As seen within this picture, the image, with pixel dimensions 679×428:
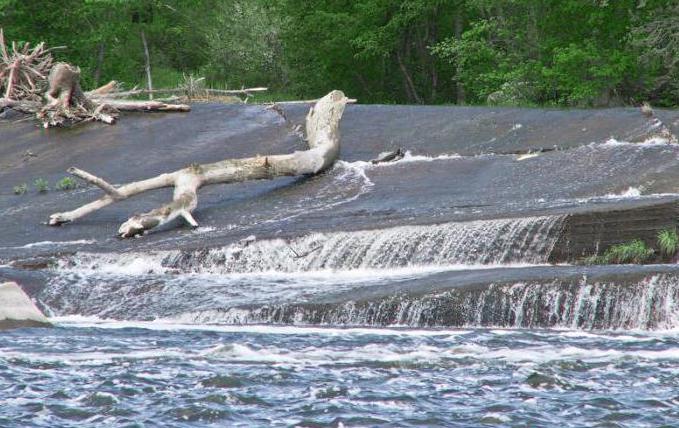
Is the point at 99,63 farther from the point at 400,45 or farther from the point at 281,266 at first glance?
the point at 281,266

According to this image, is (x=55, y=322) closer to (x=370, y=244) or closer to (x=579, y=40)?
(x=370, y=244)

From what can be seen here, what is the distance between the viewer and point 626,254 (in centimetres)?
1631

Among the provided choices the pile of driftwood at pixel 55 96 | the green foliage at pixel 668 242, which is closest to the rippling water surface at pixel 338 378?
the green foliage at pixel 668 242

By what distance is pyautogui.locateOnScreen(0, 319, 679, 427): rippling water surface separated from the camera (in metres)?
10.0

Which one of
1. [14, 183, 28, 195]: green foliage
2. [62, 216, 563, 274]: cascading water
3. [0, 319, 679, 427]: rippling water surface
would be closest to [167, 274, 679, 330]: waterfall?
[0, 319, 679, 427]: rippling water surface

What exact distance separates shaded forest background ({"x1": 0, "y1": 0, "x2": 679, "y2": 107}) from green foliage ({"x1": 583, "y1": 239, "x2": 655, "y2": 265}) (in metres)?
13.0

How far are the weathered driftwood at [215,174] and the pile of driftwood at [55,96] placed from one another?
5.51 m

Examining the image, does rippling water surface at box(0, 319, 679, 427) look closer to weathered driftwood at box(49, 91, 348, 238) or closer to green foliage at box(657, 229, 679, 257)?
green foliage at box(657, 229, 679, 257)

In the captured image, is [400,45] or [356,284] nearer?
[356,284]

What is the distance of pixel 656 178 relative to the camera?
748 inches

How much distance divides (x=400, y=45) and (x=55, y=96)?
17.3 meters

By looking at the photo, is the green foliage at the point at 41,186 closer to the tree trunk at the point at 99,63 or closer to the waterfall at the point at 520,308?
the waterfall at the point at 520,308

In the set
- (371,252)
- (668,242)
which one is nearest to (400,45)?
(371,252)

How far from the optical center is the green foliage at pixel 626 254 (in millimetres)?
16297
